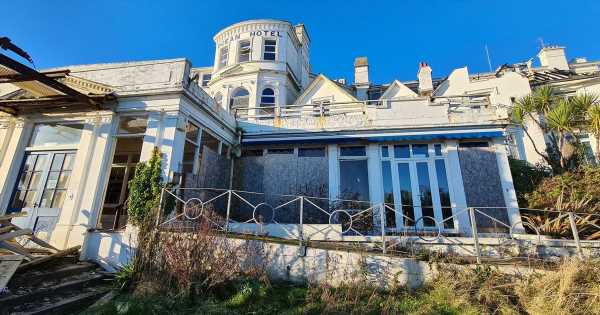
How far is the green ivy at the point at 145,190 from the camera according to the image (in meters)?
6.91

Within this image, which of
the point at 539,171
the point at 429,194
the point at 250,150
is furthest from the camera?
the point at 250,150

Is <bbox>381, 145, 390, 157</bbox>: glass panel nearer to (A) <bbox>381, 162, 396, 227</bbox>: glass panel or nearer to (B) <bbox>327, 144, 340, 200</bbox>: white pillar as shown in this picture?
(A) <bbox>381, 162, 396, 227</bbox>: glass panel

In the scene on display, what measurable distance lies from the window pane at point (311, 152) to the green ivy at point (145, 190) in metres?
5.02

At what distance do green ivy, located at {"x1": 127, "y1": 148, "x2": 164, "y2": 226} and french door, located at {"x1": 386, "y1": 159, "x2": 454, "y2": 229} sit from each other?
691 centimetres

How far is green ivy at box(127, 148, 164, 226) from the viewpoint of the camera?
6910 millimetres

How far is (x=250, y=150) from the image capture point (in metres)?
11.2

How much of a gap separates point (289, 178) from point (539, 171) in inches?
355

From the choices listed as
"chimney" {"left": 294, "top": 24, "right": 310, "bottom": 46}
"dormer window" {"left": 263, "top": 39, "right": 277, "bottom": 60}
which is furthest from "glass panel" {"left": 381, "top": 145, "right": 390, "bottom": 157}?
"chimney" {"left": 294, "top": 24, "right": 310, "bottom": 46}

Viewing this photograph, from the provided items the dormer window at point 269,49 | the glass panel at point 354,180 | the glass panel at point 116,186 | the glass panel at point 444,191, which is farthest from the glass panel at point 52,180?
the dormer window at point 269,49

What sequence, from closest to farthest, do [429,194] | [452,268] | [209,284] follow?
1. [209,284]
2. [452,268]
3. [429,194]

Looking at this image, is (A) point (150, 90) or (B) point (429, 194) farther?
(B) point (429, 194)

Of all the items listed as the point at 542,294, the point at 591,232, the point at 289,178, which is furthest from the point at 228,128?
the point at 591,232

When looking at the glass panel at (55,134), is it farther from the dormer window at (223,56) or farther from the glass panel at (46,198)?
the dormer window at (223,56)

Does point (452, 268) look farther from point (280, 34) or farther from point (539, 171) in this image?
point (280, 34)
